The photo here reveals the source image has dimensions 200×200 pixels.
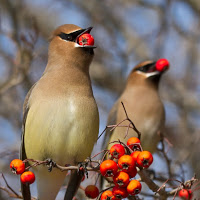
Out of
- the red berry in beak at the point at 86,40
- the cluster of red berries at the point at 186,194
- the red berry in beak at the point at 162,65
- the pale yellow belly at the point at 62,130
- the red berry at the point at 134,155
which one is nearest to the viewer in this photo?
the red berry at the point at 134,155

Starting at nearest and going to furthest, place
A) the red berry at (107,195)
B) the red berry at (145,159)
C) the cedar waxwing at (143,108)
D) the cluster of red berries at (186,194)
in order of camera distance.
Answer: the red berry at (145,159)
the red berry at (107,195)
the cluster of red berries at (186,194)
the cedar waxwing at (143,108)

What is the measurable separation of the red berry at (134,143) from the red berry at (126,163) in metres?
0.22

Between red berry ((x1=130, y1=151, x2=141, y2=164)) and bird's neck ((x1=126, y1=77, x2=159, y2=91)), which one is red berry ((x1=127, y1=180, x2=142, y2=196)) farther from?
bird's neck ((x1=126, y1=77, x2=159, y2=91))

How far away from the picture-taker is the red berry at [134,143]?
3.32m

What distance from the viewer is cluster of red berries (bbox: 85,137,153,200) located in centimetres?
306

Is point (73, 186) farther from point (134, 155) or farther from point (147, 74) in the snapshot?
point (147, 74)

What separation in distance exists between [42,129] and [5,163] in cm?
179

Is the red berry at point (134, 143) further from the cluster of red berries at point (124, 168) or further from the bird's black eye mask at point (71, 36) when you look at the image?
the bird's black eye mask at point (71, 36)

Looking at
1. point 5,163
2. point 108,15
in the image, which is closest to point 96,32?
point 108,15

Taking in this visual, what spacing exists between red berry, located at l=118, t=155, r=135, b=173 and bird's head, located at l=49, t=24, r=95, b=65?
128 cm

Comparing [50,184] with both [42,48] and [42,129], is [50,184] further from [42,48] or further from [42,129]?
[42,48]

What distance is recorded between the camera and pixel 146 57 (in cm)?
762

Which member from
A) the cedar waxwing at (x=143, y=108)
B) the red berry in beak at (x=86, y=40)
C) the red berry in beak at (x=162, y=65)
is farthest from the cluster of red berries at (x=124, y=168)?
the red berry in beak at (x=162, y=65)

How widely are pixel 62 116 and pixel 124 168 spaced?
870 millimetres
